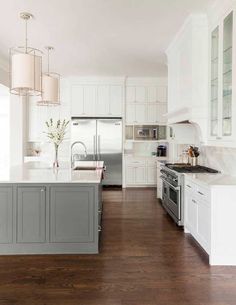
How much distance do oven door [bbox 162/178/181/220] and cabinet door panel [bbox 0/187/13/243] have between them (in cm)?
229

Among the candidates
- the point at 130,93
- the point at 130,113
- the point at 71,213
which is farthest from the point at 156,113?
the point at 71,213

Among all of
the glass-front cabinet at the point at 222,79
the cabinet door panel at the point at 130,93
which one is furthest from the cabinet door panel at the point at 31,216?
the cabinet door panel at the point at 130,93

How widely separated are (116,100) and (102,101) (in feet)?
1.25

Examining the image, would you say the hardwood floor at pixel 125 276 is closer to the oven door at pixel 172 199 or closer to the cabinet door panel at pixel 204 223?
the cabinet door panel at pixel 204 223

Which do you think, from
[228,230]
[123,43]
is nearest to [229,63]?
[228,230]

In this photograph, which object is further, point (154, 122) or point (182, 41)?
point (154, 122)

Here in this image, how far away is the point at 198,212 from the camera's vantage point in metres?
3.48

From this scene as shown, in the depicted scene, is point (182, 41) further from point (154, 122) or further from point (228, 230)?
point (154, 122)

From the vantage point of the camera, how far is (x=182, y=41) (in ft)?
14.9

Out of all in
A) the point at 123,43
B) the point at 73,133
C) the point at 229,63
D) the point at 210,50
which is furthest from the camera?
the point at 73,133

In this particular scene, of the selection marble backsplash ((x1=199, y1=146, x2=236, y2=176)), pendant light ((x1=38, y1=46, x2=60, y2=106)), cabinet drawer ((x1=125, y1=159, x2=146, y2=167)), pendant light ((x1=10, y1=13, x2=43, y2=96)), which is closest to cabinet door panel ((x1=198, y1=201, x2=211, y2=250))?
marble backsplash ((x1=199, y1=146, x2=236, y2=176))

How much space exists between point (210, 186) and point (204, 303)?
1.12 metres

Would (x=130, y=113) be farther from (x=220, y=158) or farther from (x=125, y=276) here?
(x=125, y=276)

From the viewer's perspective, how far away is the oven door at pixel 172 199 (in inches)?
168
